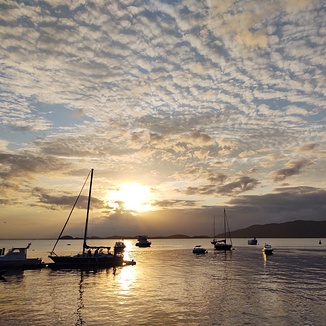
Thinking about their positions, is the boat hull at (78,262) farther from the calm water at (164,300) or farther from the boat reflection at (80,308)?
the boat reflection at (80,308)

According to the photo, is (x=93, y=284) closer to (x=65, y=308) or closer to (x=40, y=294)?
(x=40, y=294)

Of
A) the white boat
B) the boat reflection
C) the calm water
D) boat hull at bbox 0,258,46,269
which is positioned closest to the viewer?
the boat reflection

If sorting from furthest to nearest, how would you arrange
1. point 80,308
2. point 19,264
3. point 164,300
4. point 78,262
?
point 78,262
point 19,264
point 164,300
point 80,308

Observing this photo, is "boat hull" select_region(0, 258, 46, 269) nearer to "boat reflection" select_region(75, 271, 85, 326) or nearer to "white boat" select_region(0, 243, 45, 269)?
"white boat" select_region(0, 243, 45, 269)

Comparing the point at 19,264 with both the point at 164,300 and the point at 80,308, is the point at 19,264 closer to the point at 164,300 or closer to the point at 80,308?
the point at 80,308

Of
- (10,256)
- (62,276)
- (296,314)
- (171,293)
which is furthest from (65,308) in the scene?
(10,256)

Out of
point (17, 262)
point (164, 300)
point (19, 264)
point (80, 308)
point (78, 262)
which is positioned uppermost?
point (17, 262)

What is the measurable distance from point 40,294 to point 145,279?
2024 cm

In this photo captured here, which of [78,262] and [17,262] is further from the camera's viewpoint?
[78,262]

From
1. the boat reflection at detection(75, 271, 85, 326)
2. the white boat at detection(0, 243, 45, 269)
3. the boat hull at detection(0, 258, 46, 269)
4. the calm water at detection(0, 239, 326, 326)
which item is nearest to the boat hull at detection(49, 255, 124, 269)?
the white boat at detection(0, 243, 45, 269)

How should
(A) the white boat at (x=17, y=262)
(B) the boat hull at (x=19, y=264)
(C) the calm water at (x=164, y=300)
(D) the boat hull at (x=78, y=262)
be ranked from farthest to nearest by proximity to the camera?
(D) the boat hull at (x=78, y=262) → (A) the white boat at (x=17, y=262) → (B) the boat hull at (x=19, y=264) → (C) the calm water at (x=164, y=300)

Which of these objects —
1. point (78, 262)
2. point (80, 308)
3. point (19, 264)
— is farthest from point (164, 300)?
point (19, 264)

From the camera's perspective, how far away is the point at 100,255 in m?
78.8

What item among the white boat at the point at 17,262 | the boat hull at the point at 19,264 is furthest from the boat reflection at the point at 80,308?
the white boat at the point at 17,262
